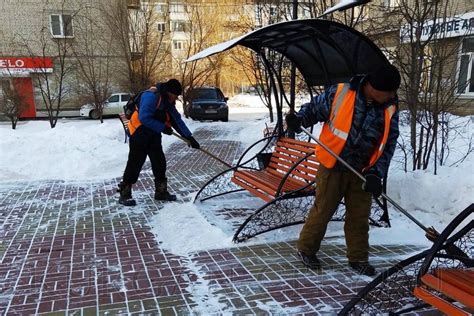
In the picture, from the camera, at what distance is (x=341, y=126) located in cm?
335

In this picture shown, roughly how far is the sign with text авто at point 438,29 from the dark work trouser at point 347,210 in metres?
2.91

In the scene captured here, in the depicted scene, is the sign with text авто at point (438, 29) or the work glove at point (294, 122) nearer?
the work glove at point (294, 122)

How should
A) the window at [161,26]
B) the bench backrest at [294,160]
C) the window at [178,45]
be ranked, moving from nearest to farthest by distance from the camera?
1. the bench backrest at [294,160]
2. the window at [161,26]
3. the window at [178,45]

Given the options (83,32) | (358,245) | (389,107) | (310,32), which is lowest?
(358,245)

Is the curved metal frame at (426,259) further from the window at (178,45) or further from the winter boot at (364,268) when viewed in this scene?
the window at (178,45)

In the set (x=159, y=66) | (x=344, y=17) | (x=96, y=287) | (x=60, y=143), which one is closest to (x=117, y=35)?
(x=159, y=66)

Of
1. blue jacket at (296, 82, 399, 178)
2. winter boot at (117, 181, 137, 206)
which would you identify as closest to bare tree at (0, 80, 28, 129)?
winter boot at (117, 181, 137, 206)

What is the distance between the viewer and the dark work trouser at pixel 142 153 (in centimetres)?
561

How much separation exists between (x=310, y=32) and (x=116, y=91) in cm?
2021

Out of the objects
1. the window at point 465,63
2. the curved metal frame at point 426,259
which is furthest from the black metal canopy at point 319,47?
the curved metal frame at point 426,259

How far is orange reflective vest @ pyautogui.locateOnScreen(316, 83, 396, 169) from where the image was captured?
3293 mm

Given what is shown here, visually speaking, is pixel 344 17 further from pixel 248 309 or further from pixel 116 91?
pixel 116 91

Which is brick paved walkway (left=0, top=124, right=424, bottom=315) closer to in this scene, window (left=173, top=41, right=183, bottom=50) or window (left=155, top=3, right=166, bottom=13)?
window (left=155, top=3, right=166, bottom=13)

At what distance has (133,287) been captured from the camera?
3.37m
